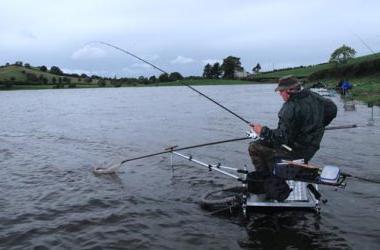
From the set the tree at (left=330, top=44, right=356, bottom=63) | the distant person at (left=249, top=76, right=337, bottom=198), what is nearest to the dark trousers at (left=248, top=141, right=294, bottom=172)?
the distant person at (left=249, top=76, right=337, bottom=198)

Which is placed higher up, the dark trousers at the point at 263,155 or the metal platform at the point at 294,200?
the dark trousers at the point at 263,155

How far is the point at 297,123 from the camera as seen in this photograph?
9383mm

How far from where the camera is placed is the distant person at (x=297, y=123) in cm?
930

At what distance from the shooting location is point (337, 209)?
428 inches

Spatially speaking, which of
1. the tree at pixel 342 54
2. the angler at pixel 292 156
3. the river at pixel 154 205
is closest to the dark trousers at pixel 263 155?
the angler at pixel 292 156

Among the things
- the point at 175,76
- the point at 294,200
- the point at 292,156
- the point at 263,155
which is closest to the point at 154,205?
the point at 263,155

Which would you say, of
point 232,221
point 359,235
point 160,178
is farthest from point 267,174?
point 160,178

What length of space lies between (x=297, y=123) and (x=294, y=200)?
153cm

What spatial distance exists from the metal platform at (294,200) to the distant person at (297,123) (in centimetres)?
58

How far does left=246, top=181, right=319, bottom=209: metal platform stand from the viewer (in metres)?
9.72

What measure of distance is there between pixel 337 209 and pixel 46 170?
9.63 m

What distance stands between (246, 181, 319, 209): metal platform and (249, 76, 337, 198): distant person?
1.92 ft

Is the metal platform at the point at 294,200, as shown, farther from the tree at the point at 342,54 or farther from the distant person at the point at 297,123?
the tree at the point at 342,54

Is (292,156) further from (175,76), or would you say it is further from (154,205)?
(175,76)
